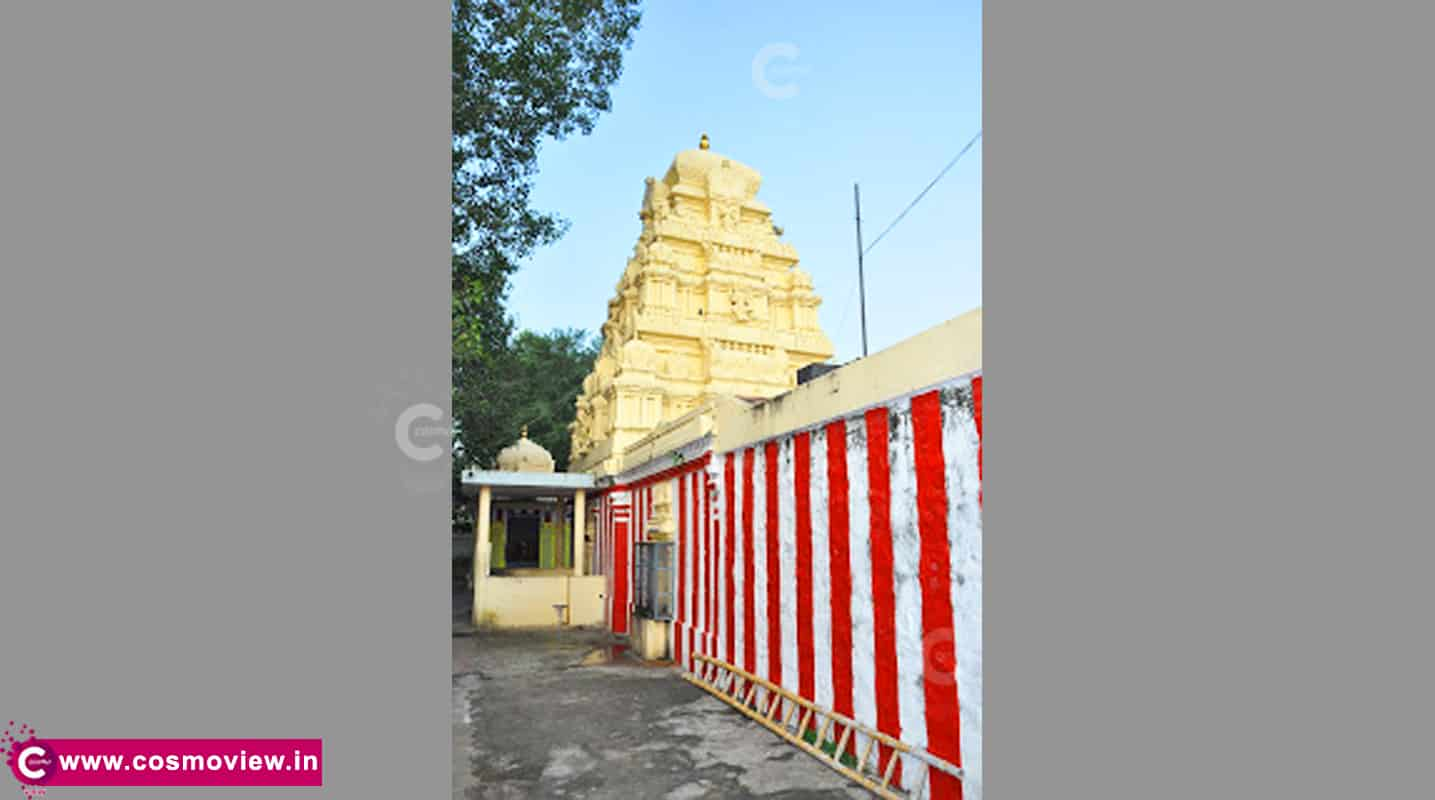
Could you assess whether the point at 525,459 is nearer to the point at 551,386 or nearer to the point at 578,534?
the point at 578,534

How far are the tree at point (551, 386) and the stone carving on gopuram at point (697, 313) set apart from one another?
6049 mm

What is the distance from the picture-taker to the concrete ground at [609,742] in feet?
20.5

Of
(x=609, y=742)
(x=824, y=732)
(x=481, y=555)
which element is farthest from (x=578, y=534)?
(x=824, y=732)

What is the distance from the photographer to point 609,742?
7523mm

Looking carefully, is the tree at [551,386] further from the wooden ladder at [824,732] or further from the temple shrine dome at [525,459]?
the wooden ladder at [824,732]

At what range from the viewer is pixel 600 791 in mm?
6082

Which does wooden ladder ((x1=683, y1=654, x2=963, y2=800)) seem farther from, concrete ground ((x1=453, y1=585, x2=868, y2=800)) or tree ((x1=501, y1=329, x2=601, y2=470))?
tree ((x1=501, y1=329, x2=601, y2=470))

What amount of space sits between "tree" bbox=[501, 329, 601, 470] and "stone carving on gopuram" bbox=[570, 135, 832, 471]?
19.8 feet

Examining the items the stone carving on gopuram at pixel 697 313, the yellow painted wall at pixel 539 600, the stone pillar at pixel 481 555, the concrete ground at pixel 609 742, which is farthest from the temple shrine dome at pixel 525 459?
the concrete ground at pixel 609 742
